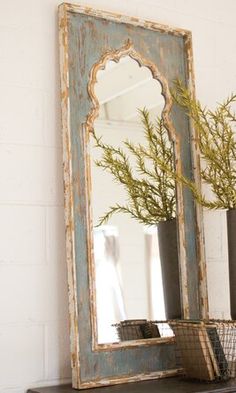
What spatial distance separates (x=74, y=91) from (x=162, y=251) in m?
0.55

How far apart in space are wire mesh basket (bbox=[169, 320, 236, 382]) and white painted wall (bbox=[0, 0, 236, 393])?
33 centimetres

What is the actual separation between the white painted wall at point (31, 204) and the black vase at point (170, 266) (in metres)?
0.33

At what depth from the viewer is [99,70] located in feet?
6.64

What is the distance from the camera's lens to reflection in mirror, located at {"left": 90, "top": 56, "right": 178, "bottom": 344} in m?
1.94

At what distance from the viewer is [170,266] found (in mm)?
2084

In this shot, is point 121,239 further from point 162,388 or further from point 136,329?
point 162,388

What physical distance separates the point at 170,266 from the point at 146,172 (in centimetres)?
30

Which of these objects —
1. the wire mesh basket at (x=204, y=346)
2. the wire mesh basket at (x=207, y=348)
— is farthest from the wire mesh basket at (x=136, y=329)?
the wire mesh basket at (x=207, y=348)

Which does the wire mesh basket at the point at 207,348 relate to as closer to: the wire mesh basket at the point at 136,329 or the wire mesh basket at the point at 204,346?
the wire mesh basket at the point at 204,346

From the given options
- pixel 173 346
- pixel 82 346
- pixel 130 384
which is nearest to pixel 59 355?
pixel 82 346

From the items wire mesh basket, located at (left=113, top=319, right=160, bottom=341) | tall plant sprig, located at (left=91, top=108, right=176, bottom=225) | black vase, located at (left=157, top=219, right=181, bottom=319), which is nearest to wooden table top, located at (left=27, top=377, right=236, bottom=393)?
wire mesh basket, located at (left=113, top=319, right=160, bottom=341)

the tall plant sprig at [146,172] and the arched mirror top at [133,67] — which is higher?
the arched mirror top at [133,67]

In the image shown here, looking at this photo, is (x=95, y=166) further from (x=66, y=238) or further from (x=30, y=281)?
(x=30, y=281)

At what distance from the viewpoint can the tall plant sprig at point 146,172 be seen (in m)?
2.00
